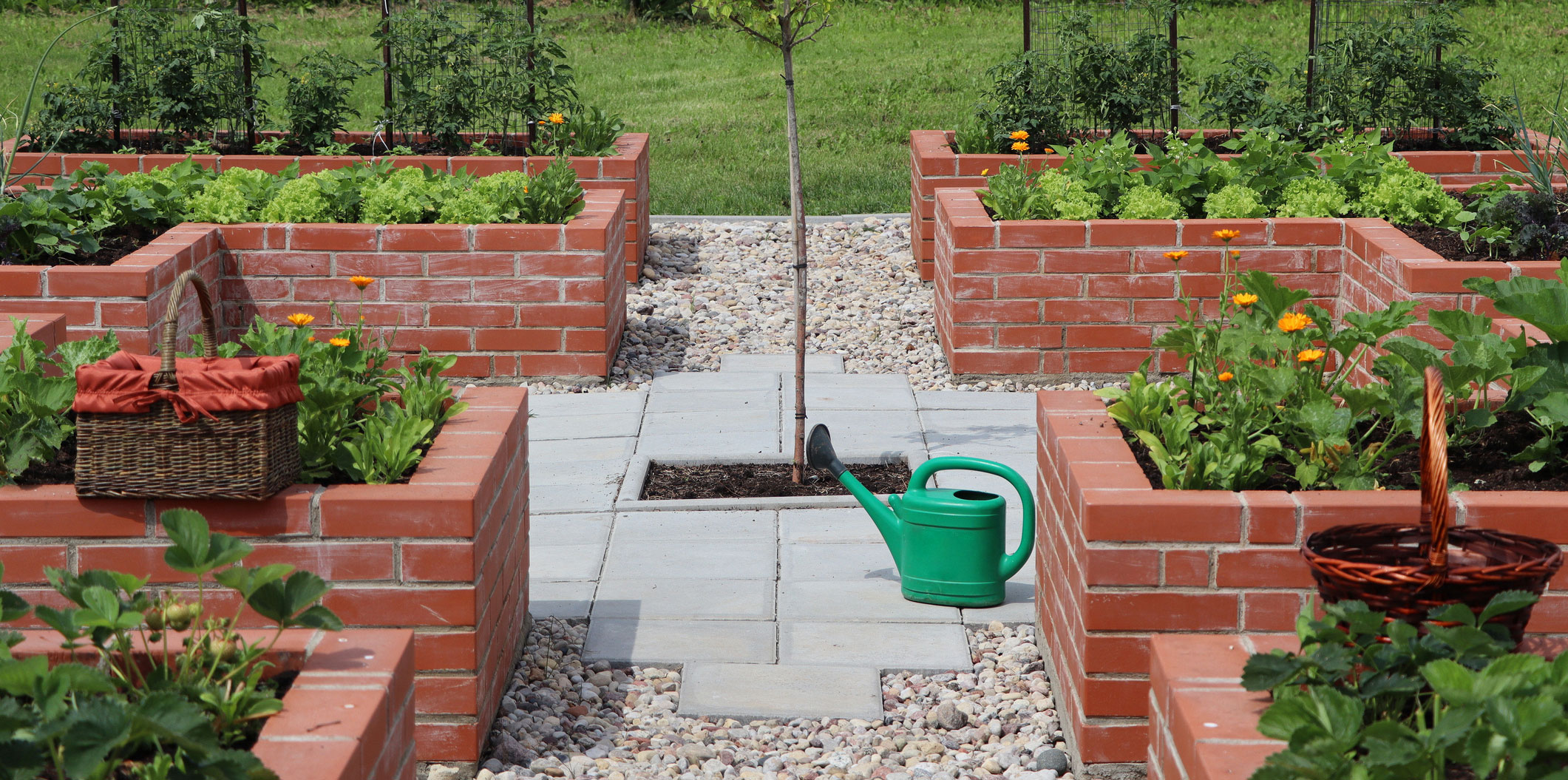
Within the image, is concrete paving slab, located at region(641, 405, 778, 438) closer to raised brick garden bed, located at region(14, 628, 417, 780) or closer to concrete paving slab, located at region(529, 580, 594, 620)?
concrete paving slab, located at region(529, 580, 594, 620)

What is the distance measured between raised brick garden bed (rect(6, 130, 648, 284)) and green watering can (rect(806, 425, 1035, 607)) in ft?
14.1

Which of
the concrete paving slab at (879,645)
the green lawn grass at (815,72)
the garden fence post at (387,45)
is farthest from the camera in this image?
the green lawn grass at (815,72)

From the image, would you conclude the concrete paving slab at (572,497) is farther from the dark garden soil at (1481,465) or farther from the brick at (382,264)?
the dark garden soil at (1481,465)

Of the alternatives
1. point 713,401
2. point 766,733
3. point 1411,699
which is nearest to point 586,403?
point 713,401

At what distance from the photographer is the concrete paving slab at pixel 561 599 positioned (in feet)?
13.7

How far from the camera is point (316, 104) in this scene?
8.99m

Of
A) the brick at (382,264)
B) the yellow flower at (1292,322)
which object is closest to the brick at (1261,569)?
the yellow flower at (1292,322)

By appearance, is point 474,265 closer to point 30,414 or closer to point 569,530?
point 569,530

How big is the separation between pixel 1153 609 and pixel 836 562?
1552 mm

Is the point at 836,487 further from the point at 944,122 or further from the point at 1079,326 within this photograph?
the point at 944,122

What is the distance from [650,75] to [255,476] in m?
14.4

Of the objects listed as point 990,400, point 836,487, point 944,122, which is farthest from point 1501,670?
point 944,122

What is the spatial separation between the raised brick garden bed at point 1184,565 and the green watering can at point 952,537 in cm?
85

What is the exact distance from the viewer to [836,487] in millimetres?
5285
